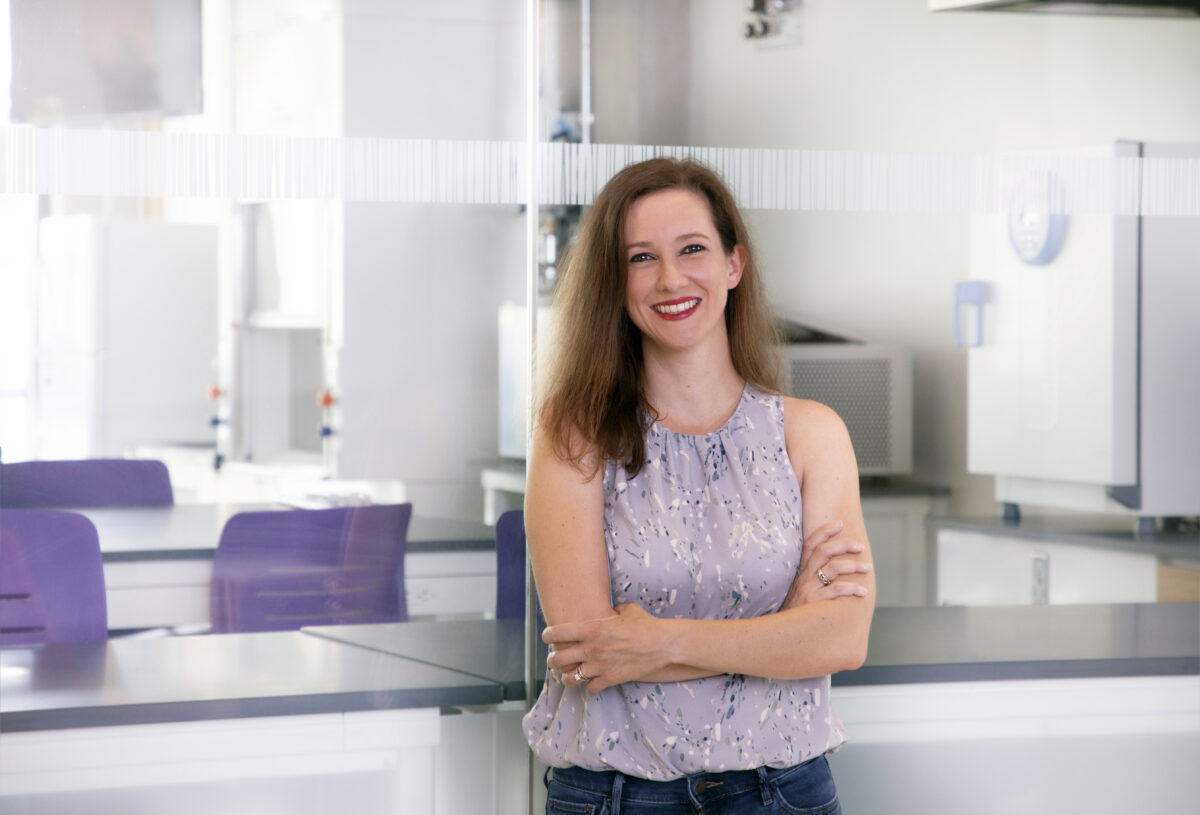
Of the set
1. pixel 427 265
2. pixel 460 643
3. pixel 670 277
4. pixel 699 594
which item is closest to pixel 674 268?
pixel 670 277

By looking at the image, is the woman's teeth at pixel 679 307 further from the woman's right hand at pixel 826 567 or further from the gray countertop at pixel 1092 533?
the gray countertop at pixel 1092 533

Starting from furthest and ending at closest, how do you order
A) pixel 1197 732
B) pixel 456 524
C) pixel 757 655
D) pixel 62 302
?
1. pixel 1197 732
2. pixel 456 524
3. pixel 62 302
4. pixel 757 655

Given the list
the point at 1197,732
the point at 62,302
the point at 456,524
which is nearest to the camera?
the point at 62,302

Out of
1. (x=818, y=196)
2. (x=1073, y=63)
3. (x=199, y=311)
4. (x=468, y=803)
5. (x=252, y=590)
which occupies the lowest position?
(x=468, y=803)

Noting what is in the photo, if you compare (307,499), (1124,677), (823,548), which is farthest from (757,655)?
(1124,677)

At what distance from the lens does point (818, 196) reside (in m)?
2.05

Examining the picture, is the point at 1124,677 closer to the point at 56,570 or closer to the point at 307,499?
the point at 307,499

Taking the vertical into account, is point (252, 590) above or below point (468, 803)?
above

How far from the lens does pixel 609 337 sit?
1.58 m

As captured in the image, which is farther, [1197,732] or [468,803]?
[1197,732]

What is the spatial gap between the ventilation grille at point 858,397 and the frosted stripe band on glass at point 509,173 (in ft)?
0.87

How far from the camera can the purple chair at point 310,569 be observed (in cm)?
187

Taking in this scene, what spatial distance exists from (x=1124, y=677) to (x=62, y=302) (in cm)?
170

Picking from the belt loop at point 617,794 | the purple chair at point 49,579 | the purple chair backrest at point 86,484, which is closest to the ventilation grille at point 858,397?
the belt loop at point 617,794
